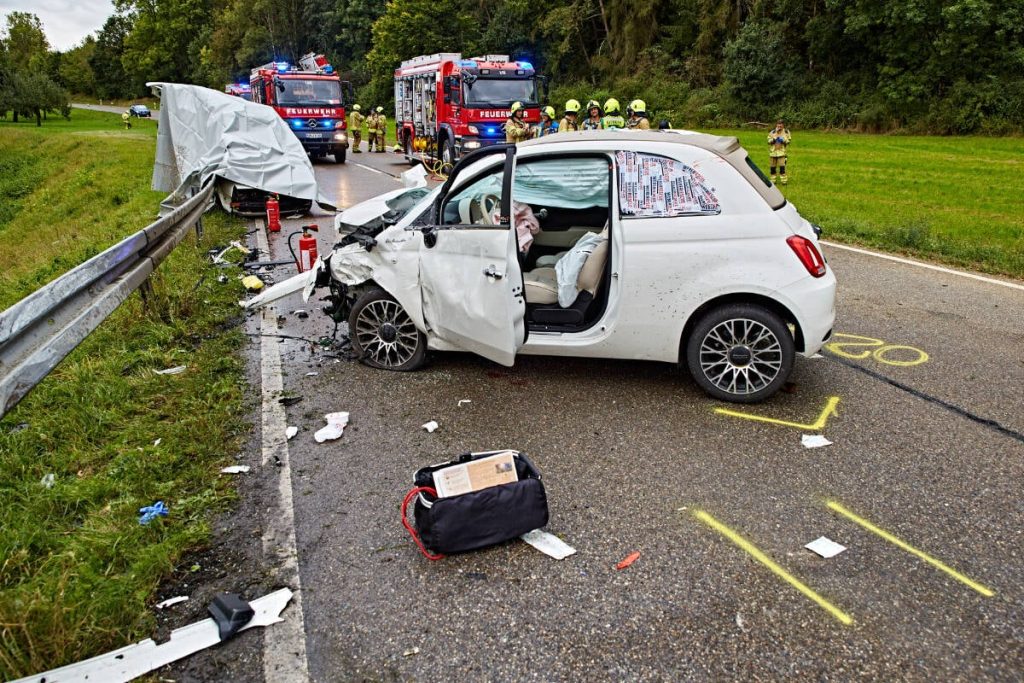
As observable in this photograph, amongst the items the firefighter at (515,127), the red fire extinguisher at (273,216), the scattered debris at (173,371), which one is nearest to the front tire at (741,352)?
the scattered debris at (173,371)

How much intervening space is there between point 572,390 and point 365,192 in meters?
12.6

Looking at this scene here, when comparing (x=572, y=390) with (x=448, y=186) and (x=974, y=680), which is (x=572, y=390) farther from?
(x=974, y=680)

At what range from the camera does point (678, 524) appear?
3.92m

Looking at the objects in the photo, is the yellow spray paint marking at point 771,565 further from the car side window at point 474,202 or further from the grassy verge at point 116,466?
the car side window at point 474,202

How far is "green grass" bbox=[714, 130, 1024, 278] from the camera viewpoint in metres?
10.9

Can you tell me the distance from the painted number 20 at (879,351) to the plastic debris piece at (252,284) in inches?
221

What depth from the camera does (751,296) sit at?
5.32 metres

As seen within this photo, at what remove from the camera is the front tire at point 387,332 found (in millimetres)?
6043

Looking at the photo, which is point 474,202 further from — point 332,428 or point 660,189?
point 332,428

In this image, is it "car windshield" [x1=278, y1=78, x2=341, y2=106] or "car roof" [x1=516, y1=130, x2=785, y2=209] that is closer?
"car roof" [x1=516, y1=130, x2=785, y2=209]

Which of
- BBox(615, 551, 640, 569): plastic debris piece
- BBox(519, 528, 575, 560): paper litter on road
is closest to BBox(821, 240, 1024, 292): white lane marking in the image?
BBox(615, 551, 640, 569): plastic debris piece

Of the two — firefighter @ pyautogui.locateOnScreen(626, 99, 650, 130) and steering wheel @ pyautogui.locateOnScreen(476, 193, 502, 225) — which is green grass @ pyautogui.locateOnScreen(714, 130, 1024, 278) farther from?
steering wheel @ pyautogui.locateOnScreen(476, 193, 502, 225)

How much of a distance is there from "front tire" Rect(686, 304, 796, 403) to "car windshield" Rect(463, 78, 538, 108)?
612 inches

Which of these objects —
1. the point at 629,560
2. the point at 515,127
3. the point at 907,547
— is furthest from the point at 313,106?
the point at 907,547
